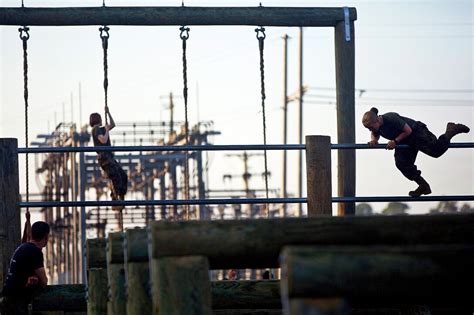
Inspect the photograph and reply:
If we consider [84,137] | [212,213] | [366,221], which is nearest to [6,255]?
[366,221]

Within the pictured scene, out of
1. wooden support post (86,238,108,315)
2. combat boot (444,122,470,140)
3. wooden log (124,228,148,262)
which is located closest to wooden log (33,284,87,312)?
wooden support post (86,238,108,315)

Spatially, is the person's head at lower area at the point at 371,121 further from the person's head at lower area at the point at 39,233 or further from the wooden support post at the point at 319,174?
the person's head at lower area at the point at 39,233

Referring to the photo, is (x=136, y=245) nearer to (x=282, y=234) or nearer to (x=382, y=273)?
(x=282, y=234)

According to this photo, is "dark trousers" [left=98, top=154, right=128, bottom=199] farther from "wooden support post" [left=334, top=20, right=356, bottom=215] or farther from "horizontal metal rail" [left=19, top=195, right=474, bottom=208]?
"horizontal metal rail" [left=19, top=195, right=474, bottom=208]

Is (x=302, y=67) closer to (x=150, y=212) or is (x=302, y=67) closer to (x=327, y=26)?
(x=150, y=212)

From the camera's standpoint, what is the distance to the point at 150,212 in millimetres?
48562

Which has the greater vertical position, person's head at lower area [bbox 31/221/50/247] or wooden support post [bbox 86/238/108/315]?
person's head at lower area [bbox 31/221/50/247]

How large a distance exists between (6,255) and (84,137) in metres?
34.9

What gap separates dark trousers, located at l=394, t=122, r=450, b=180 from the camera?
13.5 meters

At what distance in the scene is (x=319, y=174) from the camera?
1230 cm

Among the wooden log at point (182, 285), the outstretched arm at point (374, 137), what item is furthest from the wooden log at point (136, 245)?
the outstretched arm at point (374, 137)

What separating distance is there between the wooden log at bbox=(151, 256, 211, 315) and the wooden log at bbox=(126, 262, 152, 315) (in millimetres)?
1723

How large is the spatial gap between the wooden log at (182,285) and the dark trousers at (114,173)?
10231 mm

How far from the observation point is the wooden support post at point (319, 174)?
40.2ft
